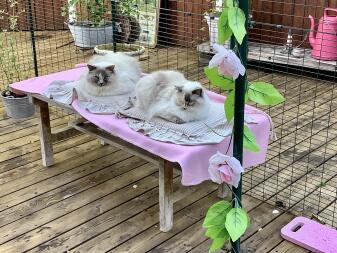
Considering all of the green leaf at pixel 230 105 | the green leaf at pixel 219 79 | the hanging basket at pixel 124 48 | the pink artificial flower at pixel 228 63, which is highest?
the pink artificial flower at pixel 228 63

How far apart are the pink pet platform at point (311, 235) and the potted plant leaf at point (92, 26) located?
Answer: 142 inches

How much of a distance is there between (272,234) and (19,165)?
1.58m

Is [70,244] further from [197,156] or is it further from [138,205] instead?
[197,156]

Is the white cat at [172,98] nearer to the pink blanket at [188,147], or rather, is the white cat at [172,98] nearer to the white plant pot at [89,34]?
the pink blanket at [188,147]

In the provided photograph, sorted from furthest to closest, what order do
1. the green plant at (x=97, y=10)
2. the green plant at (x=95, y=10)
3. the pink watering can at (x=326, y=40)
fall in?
1. the green plant at (x=95, y=10)
2. the green plant at (x=97, y=10)
3. the pink watering can at (x=326, y=40)

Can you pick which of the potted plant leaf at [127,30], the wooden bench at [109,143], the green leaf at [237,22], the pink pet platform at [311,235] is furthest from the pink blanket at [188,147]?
the potted plant leaf at [127,30]

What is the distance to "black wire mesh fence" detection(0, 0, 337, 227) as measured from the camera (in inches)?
109

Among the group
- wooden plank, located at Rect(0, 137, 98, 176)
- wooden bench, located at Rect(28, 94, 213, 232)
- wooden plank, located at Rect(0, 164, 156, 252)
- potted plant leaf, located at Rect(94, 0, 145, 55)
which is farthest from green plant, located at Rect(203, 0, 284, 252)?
potted plant leaf, located at Rect(94, 0, 145, 55)

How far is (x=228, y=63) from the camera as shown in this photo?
1098mm

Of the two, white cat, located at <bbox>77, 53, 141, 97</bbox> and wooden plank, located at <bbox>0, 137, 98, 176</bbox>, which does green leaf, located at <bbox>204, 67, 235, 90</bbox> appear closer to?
white cat, located at <bbox>77, 53, 141, 97</bbox>

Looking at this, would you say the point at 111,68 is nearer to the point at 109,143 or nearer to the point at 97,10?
the point at 109,143

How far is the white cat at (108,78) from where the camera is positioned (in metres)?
2.60

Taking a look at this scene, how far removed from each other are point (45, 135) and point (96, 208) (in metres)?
0.63

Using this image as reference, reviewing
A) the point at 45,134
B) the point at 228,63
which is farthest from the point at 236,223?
the point at 45,134
